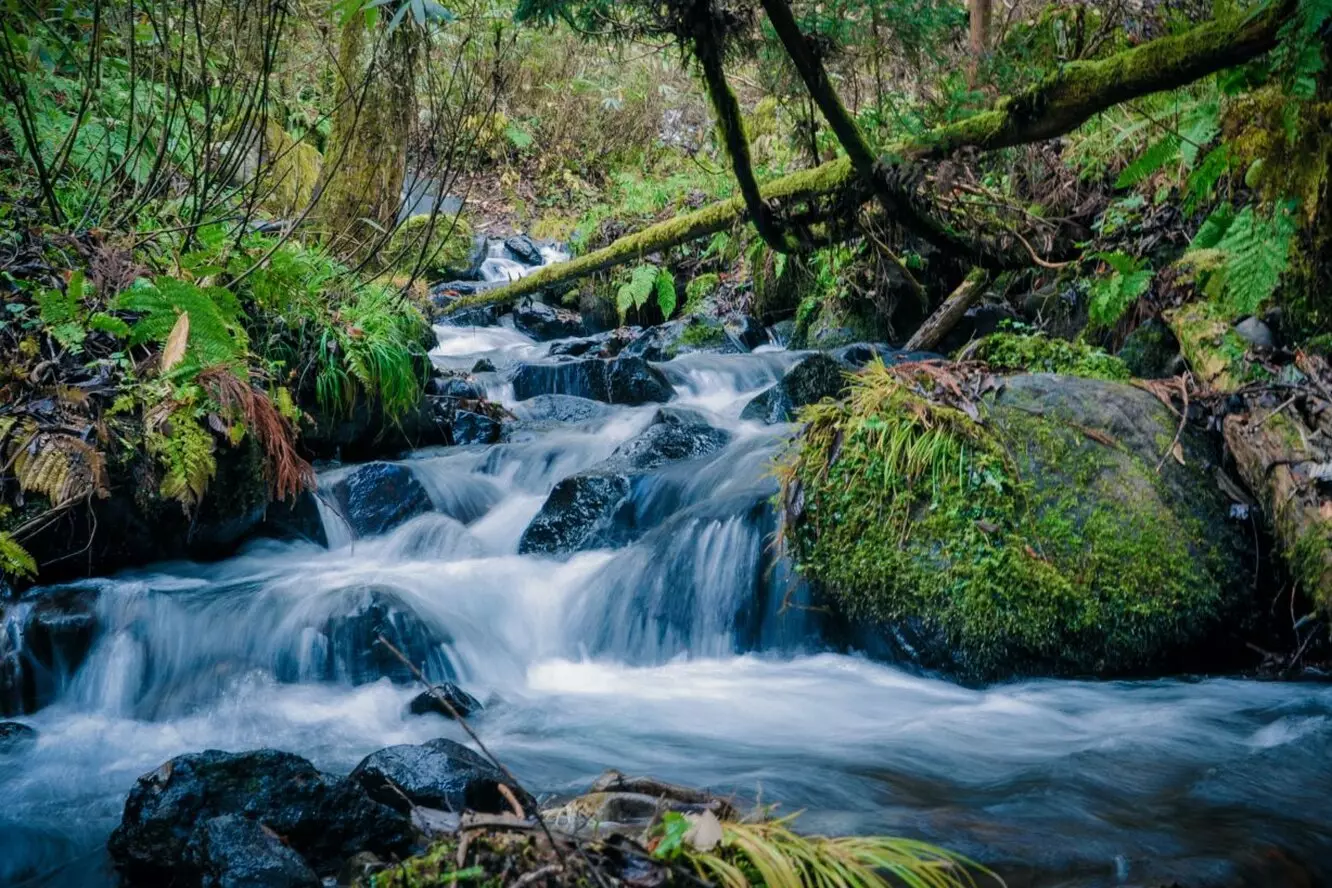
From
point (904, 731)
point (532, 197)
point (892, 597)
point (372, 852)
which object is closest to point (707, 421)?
point (892, 597)

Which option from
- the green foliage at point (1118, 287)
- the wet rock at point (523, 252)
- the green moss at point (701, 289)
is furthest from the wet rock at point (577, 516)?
the wet rock at point (523, 252)

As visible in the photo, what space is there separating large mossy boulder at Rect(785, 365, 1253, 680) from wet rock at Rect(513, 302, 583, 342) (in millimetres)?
8216

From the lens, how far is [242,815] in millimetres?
2643

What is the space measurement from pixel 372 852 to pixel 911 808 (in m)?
1.79

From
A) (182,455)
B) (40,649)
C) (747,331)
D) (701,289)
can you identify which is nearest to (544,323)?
(701,289)

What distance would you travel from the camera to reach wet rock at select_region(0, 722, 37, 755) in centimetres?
415

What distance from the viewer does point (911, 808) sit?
131 inches

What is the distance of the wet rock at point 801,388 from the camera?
7.89 meters

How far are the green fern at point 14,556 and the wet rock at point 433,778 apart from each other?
7.70 ft

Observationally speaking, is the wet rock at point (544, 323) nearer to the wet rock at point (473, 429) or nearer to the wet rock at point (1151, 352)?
the wet rock at point (473, 429)

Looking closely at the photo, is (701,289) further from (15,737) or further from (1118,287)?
(15,737)

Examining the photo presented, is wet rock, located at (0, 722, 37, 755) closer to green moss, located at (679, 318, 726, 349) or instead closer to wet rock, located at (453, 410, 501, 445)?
wet rock, located at (453, 410, 501, 445)

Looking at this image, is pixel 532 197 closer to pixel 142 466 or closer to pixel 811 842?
pixel 142 466

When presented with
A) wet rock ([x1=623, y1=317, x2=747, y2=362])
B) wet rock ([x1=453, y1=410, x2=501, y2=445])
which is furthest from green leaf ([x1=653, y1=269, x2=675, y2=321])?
wet rock ([x1=453, y1=410, x2=501, y2=445])
